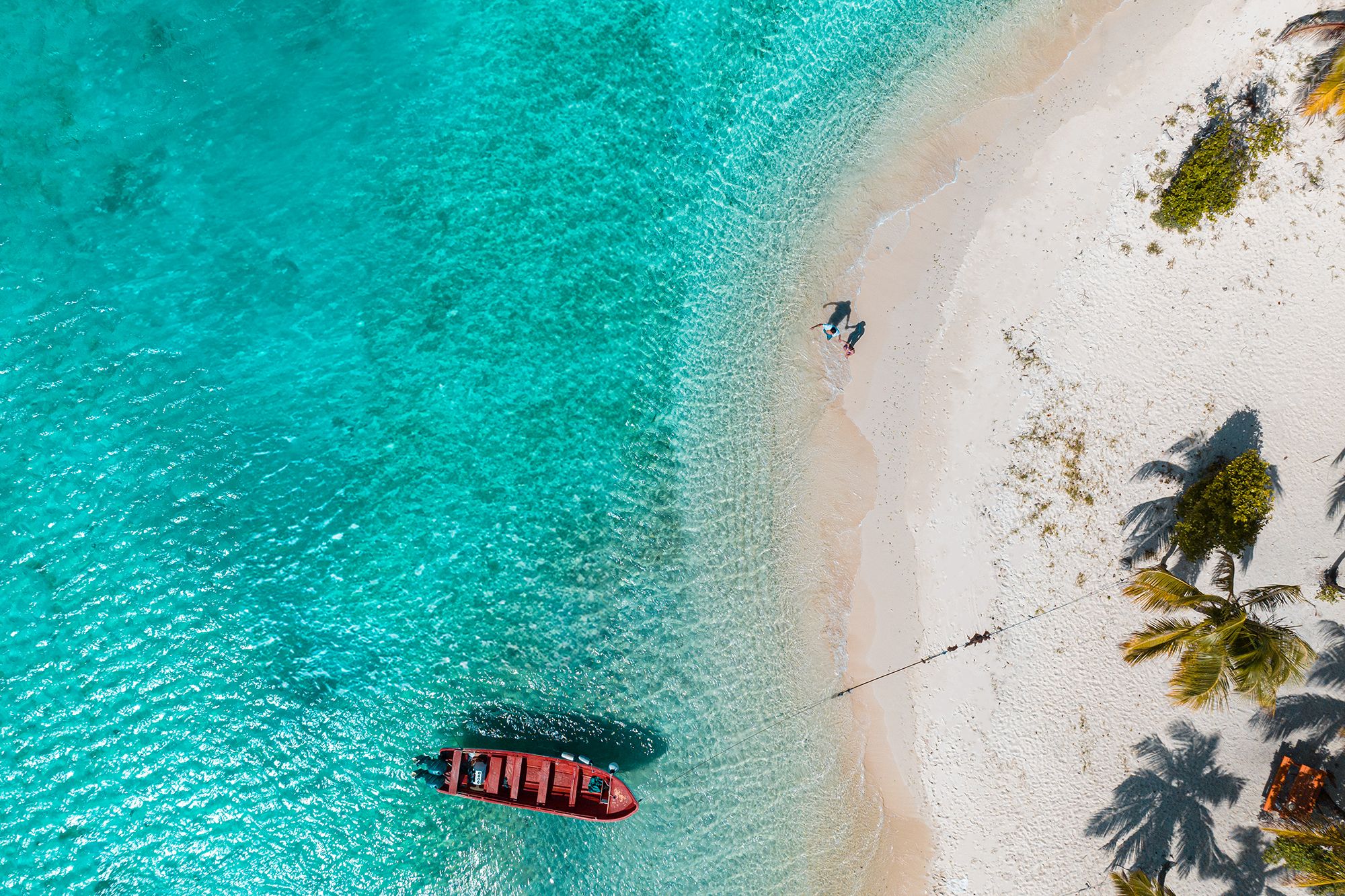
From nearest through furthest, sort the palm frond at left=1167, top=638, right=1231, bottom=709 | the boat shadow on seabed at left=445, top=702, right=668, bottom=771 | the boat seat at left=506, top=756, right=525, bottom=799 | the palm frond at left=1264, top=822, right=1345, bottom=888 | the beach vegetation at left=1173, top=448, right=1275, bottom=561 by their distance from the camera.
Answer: the palm frond at left=1264, top=822, right=1345, bottom=888
the palm frond at left=1167, top=638, right=1231, bottom=709
the beach vegetation at left=1173, top=448, right=1275, bottom=561
the boat seat at left=506, top=756, right=525, bottom=799
the boat shadow on seabed at left=445, top=702, right=668, bottom=771

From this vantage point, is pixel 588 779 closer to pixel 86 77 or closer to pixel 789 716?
pixel 789 716

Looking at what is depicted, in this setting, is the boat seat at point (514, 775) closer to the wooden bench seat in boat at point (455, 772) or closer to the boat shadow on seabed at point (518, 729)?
the boat shadow on seabed at point (518, 729)

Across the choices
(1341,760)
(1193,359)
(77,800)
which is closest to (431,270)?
(77,800)

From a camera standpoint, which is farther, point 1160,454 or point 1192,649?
point 1160,454

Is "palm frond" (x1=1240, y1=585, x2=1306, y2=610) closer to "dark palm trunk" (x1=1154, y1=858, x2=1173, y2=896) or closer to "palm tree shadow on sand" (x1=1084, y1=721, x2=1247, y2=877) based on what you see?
"palm tree shadow on sand" (x1=1084, y1=721, x2=1247, y2=877)

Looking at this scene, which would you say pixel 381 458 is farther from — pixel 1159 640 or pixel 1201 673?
pixel 1201 673

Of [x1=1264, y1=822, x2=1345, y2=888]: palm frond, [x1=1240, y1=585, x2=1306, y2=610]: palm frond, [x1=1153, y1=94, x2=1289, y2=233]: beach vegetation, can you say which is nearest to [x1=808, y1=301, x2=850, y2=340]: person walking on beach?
[x1=1153, y1=94, x2=1289, y2=233]: beach vegetation

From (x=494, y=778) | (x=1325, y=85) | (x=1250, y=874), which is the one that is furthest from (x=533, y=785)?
(x=1325, y=85)
